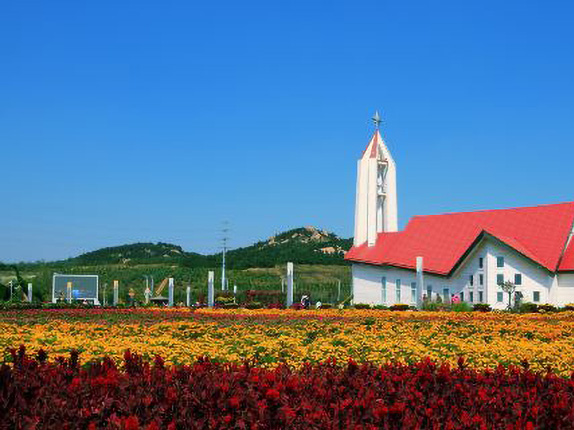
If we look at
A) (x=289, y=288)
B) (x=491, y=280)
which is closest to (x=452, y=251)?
(x=491, y=280)

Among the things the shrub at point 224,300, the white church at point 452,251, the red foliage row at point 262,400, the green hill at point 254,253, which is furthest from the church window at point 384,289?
the green hill at point 254,253

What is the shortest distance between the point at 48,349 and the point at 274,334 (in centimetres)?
590

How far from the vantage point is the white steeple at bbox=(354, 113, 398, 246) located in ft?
171

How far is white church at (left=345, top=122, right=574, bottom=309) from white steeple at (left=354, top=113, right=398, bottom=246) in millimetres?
69

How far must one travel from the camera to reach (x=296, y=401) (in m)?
6.16

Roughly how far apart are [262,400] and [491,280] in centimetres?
3782

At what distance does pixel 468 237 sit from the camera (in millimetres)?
45719

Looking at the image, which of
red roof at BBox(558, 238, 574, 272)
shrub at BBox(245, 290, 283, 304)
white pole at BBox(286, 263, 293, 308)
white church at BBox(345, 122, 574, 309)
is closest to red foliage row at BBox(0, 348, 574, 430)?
white pole at BBox(286, 263, 293, 308)

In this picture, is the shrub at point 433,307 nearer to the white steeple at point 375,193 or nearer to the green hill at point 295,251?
the white steeple at point 375,193

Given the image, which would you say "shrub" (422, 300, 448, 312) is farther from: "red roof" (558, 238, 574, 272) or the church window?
the church window

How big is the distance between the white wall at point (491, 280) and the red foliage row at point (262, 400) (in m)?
34.5

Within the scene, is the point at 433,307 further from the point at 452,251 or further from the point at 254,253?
the point at 254,253

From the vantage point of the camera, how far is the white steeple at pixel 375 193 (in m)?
52.2

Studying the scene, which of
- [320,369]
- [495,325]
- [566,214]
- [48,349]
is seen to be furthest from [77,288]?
[320,369]
